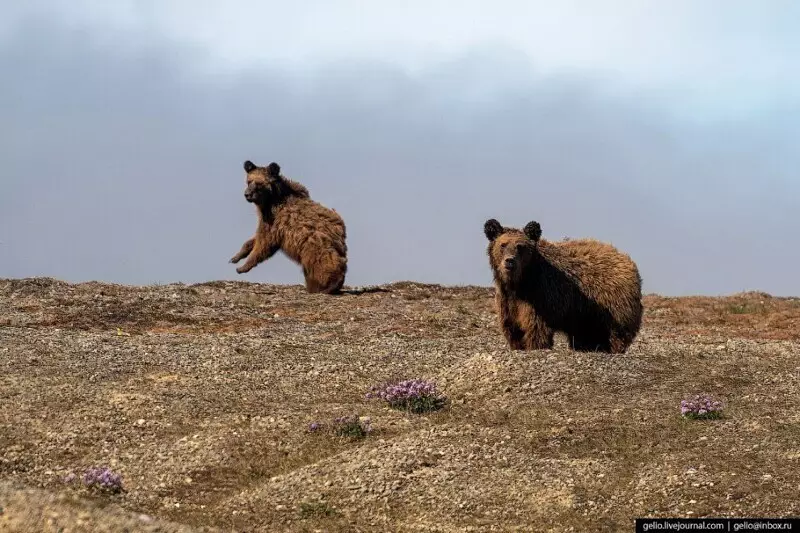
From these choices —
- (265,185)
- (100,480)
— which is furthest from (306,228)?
(100,480)

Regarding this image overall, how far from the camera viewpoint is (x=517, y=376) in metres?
15.1

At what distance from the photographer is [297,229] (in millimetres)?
26297

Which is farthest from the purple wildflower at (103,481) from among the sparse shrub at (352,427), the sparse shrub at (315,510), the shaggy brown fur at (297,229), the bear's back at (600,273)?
the shaggy brown fur at (297,229)

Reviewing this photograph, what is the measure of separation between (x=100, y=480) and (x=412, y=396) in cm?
453

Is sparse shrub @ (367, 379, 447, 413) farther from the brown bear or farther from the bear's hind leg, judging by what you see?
the bear's hind leg

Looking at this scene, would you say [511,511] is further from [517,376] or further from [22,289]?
[22,289]

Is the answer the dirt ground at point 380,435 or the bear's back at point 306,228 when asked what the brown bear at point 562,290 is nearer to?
the dirt ground at point 380,435

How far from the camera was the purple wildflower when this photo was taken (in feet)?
36.9

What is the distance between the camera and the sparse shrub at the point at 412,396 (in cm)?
1416

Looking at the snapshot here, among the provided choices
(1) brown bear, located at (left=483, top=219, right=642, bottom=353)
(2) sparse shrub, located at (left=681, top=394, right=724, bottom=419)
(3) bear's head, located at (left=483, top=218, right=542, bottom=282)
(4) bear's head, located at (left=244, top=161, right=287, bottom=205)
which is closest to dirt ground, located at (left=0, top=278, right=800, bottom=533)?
(2) sparse shrub, located at (left=681, top=394, right=724, bottom=419)

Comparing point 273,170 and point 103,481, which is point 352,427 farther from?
point 273,170

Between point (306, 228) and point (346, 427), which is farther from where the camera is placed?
point (306, 228)

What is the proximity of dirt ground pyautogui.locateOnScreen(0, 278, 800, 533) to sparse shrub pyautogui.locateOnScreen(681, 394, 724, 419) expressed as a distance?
17cm

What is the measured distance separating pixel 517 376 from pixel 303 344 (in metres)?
4.61
